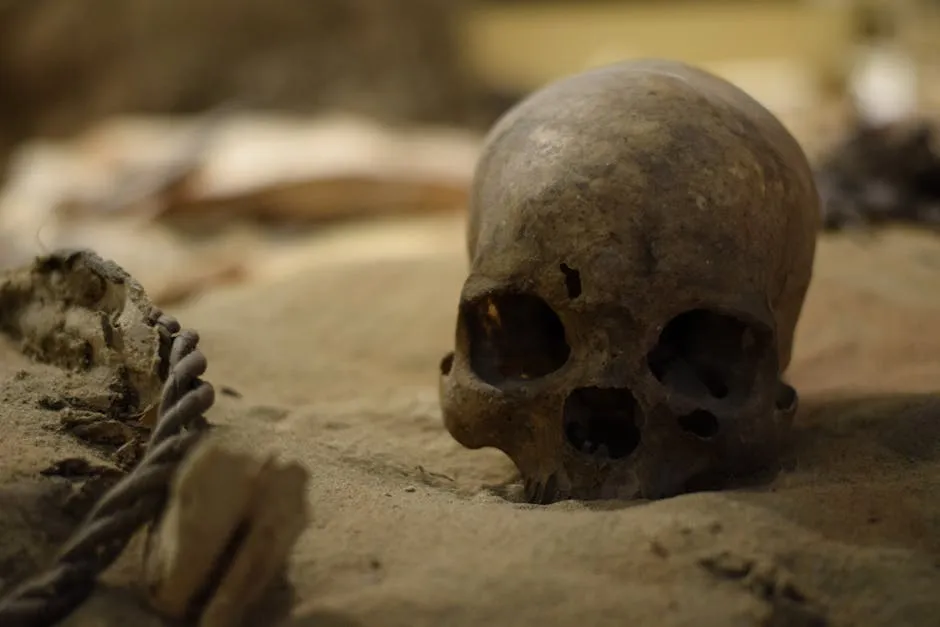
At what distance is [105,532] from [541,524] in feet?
2.12

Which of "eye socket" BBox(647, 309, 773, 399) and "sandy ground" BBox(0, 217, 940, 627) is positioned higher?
"eye socket" BBox(647, 309, 773, 399)

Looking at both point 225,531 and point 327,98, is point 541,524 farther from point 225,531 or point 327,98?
point 327,98

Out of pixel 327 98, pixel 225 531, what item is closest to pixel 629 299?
pixel 225 531

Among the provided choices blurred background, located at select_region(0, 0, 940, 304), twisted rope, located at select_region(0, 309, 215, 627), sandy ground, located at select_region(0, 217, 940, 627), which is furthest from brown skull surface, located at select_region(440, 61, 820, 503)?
blurred background, located at select_region(0, 0, 940, 304)

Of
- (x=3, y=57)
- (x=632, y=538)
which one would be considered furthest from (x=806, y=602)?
(x=3, y=57)

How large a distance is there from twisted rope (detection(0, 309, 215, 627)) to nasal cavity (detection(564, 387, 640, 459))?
69cm

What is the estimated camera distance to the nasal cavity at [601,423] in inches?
78.4

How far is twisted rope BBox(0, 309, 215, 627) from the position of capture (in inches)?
58.4

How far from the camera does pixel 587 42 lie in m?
10.2

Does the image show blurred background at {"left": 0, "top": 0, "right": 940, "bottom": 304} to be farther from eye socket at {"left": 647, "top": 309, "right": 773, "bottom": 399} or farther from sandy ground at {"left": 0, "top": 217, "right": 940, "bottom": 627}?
eye socket at {"left": 647, "top": 309, "right": 773, "bottom": 399}

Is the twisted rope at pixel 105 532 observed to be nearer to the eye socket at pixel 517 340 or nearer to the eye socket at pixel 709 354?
the eye socket at pixel 517 340

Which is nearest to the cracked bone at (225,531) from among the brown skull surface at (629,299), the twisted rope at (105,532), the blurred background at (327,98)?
the twisted rope at (105,532)

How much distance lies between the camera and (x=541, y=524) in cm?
172

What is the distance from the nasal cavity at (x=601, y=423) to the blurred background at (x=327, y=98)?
3.07m
